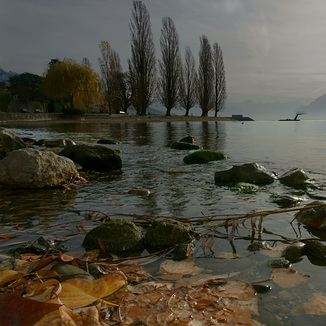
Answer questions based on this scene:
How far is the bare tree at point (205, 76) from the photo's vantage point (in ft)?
158

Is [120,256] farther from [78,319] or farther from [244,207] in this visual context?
[244,207]

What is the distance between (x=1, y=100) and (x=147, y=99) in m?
18.0

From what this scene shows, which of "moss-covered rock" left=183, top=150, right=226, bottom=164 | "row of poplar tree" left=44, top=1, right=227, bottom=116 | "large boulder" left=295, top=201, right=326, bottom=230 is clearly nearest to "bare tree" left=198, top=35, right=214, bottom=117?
"row of poplar tree" left=44, top=1, right=227, bottom=116

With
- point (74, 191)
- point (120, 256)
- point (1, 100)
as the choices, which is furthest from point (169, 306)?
point (1, 100)

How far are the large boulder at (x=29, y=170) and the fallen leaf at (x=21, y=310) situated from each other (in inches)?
140

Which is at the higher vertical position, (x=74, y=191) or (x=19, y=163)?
(x=19, y=163)

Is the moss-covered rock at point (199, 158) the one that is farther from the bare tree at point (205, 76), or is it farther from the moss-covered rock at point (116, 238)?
the bare tree at point (205, 76)

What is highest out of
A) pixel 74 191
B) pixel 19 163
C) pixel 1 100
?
pixel 1 100

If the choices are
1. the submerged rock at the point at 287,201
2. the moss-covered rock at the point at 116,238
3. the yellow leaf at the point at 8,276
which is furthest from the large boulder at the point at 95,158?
the yellow leaf at the point at 8,276

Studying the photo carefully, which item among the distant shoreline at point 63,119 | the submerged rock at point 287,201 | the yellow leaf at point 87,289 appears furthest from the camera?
the distant shoreline at point 63,119

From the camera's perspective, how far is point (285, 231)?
259 centimetres

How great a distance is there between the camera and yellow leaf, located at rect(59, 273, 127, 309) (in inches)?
50.9

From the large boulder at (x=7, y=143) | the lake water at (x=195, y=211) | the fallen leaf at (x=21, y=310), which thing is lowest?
the lake water at (x=195, y=211)

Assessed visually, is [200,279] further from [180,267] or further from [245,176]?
[245,176]
